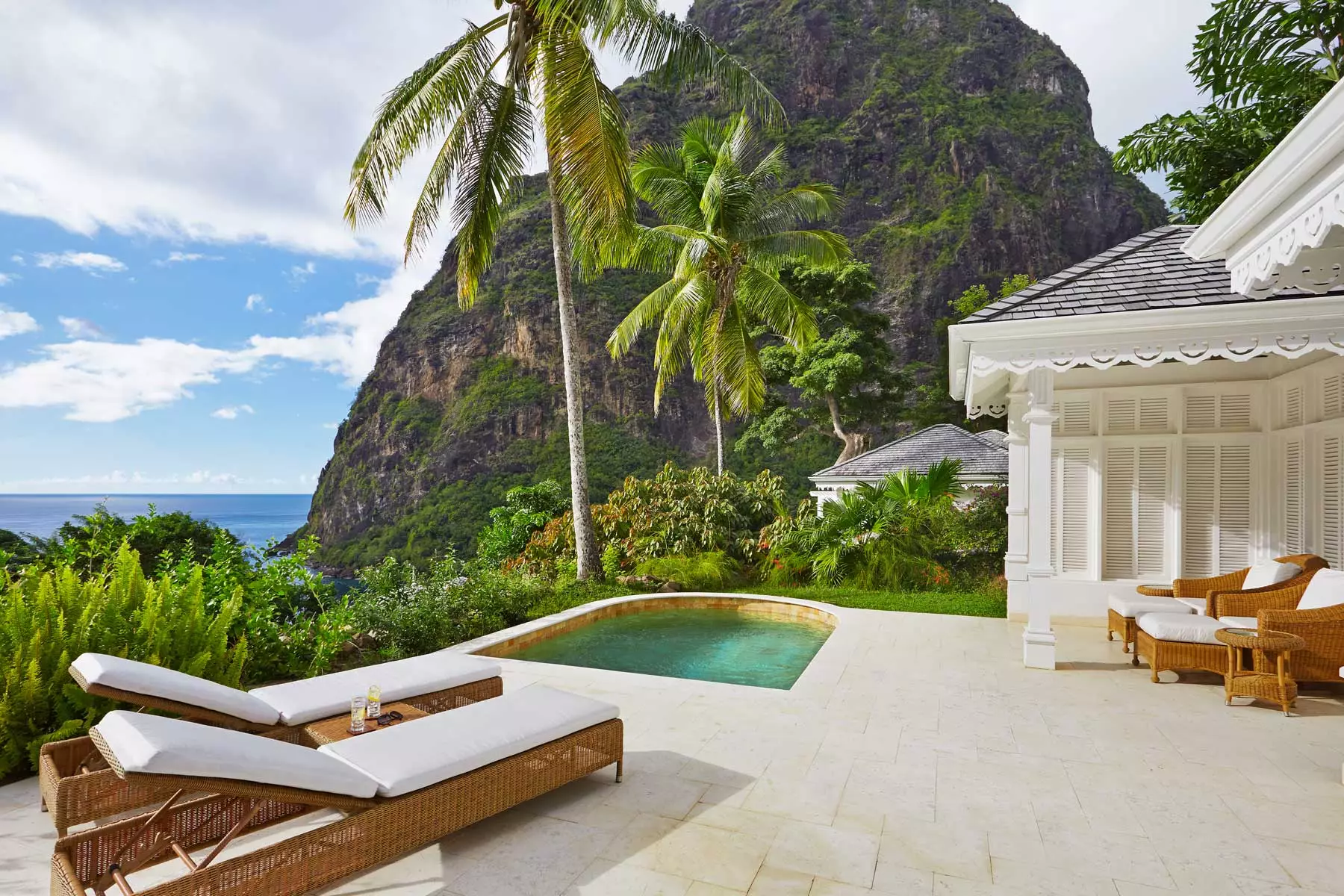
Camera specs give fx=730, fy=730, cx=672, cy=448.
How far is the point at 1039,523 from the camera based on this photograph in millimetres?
6348

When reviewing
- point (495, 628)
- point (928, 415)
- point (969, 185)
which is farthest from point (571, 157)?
point (969, 185)

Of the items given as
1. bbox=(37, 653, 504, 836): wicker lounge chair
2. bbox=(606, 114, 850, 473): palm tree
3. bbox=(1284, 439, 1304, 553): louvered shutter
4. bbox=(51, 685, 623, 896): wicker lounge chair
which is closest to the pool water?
bbox=(37, 653, 504, 836): wicker lounge chair

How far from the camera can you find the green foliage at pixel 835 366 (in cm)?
2377

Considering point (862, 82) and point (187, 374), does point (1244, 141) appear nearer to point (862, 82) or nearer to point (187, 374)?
point (862, 82)

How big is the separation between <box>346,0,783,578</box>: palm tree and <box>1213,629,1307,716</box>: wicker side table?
7.44 m

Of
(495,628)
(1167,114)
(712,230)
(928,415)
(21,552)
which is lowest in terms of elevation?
(495,628)

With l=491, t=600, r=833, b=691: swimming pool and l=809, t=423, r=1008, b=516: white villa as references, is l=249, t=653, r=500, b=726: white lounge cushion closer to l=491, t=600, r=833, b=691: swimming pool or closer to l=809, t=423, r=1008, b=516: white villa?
l=491, t=600, r=833, b=691: swimming pool

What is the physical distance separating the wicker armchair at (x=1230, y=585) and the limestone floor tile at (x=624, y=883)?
5.51 meters

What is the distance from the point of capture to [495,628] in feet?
27.0

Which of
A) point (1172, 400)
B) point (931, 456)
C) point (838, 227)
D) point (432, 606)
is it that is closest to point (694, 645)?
point (432, 606)

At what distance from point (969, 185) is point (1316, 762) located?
40.3m

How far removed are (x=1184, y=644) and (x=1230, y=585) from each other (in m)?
1.70

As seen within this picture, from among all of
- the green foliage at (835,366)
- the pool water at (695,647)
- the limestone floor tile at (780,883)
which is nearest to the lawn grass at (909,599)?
the pool water at (695,647)

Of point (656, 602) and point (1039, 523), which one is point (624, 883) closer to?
point (1039, 523)
